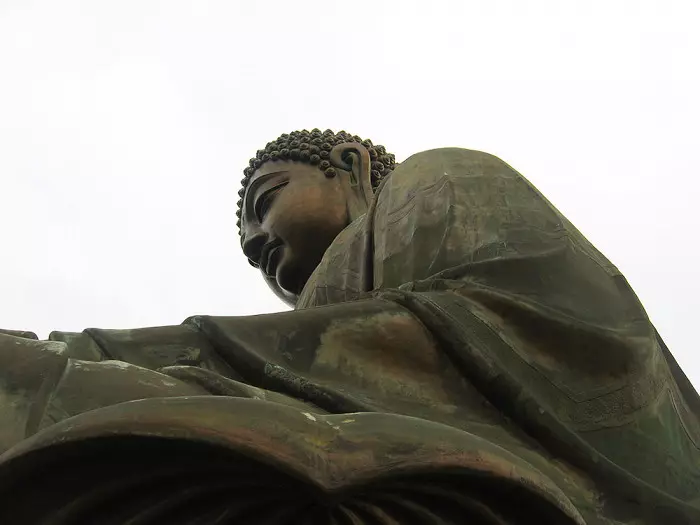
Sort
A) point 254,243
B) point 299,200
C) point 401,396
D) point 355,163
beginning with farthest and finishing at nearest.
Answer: point 355,163
point 254,243
point 299,200
point 401,396

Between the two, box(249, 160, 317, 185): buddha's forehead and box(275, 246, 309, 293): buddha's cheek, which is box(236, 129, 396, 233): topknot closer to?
box(249, 160, 317, 185): buddha's forehead

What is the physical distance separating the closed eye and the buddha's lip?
0.38 feet

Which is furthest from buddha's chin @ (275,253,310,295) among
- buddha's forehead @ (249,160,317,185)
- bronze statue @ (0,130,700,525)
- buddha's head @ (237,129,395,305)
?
bronze statue @ (0,130,700,525)

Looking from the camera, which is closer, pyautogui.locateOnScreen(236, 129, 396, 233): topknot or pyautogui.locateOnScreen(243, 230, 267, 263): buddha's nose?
pyautogui.locateOnScreen(243, 230, 267, 263): buddha's nose

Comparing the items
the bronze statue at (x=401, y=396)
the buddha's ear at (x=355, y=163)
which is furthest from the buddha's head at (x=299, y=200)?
the bronze statue at (x=401, y=396)

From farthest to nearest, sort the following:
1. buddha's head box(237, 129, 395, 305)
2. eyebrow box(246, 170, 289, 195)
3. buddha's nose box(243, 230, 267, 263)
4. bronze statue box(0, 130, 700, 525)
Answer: eyebrow box(246, 170, 289, 195) → buddha's nose box(243, 230, 267, 263) → buddha's head box(237, 129, 395, 305) → bronze statue box(0, 130, 700, 525)

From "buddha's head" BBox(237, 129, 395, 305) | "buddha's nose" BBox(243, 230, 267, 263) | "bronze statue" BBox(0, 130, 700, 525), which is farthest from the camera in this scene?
"buddha's nose" BBox(243, 230, 267, 263)

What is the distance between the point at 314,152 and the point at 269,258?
45cm

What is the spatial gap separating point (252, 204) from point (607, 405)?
6.63 ft

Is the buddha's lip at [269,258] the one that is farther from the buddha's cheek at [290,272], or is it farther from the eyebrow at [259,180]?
the eyebrow at [259,180]

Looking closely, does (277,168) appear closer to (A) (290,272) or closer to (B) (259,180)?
(B) (259,180)

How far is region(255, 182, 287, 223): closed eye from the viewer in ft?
12.7

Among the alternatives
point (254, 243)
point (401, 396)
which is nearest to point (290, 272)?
point (254, 243)

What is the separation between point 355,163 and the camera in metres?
3.97
